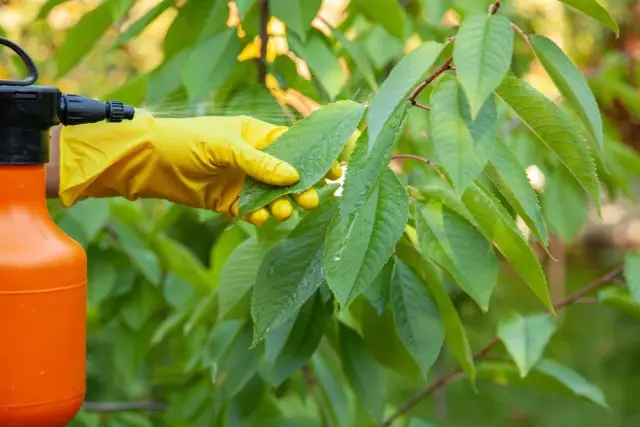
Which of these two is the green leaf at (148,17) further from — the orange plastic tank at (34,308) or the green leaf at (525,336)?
the green leaf at (525,336)

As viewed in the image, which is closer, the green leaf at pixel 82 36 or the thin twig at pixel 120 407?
the green leaf at pixel 82 36

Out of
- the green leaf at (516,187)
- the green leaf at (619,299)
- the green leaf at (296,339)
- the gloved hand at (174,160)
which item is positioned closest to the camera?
the green leaf at (516,187)

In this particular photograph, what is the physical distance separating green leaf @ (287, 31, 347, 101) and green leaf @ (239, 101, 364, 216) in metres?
0.41

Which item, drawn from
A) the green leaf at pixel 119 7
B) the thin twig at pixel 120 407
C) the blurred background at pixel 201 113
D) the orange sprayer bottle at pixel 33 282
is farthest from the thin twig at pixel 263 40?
the thin twig at pixel 120 407

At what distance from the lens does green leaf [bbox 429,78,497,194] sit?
0.93m

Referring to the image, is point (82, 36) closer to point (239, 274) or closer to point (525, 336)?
point (239, 274)

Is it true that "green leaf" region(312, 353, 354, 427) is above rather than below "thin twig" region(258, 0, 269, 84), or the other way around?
below

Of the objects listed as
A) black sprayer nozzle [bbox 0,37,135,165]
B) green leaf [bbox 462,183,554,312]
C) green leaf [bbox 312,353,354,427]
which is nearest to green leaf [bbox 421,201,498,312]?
green leaf [bbox 462,183,554,312]

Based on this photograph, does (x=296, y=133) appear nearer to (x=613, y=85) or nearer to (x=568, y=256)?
(x=613, y=85)

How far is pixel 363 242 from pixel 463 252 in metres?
0.18

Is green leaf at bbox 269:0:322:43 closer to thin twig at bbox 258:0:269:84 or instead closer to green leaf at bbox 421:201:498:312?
thin twig at bbox 258:0:269:84

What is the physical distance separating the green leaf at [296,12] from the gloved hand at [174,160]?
0.36 m

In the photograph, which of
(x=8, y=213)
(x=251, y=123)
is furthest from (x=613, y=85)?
(x=8, y=213)

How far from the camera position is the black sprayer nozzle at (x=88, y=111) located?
1.09 meters
